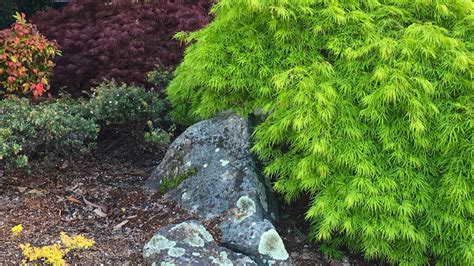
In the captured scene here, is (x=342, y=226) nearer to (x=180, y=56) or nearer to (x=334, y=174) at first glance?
(x=334, y=174)

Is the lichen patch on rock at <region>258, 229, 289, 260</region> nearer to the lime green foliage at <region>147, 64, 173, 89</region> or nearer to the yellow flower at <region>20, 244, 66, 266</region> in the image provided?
the yellow flower at <region>20, 244, 66, 266</region>

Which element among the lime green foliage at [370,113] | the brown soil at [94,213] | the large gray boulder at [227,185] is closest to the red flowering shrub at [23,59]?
the brown soil at [94,213]

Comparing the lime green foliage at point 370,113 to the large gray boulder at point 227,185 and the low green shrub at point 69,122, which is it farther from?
the low green shrub at point 69,122

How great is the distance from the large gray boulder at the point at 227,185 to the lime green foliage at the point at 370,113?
0.17m

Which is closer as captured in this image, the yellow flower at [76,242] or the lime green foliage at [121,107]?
Answer: the yellow flower at [76,242]

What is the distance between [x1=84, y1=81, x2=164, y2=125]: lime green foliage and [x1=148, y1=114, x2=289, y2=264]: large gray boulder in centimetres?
94

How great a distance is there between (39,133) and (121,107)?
87 centimetres

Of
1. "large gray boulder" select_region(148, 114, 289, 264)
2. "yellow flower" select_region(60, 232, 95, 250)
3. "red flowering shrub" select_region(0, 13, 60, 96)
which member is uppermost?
"red flowering shrub" select_region(0, 13, 60, 96)

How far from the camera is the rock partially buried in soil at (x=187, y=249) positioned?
2895 millimetres

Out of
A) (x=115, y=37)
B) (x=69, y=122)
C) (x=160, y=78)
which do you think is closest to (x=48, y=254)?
(x=69, y=122)

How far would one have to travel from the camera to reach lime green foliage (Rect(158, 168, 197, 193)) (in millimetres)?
3721

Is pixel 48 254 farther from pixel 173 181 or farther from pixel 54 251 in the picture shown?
pixel 173 181

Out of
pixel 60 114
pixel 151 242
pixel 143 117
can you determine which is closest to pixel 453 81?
pixel 151 242

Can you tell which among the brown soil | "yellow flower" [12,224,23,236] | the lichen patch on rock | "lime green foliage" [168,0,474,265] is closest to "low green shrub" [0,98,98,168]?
the brown soil
